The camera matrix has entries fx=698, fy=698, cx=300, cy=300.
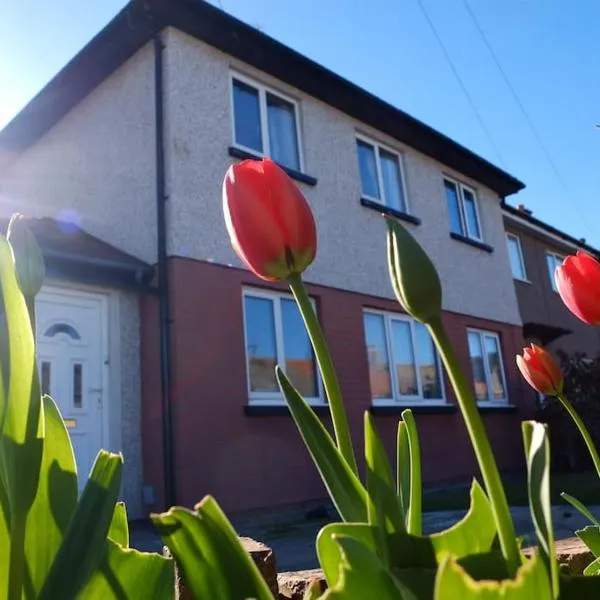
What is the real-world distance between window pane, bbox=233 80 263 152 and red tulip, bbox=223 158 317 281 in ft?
22.8

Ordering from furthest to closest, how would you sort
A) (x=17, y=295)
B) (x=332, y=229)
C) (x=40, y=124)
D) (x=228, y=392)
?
(x=40, y=124)
(x=332, y=229)
(x=228, y=392)
(x=17, y=295)

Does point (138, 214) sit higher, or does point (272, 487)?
point (138, 214)

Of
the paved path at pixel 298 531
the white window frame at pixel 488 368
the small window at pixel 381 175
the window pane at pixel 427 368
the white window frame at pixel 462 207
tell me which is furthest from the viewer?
the white window frame at pixel 462 207

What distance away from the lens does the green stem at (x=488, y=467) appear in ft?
1.20

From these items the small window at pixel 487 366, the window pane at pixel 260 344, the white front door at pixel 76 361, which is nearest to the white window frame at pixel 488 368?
the small window at pixel 487 366

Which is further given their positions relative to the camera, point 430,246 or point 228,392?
point 430,246

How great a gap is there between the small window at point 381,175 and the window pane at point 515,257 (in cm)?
436

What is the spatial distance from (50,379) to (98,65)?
3.54 metres

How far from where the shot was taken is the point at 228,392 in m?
6.25

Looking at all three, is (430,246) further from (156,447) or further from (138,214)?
(156,447)

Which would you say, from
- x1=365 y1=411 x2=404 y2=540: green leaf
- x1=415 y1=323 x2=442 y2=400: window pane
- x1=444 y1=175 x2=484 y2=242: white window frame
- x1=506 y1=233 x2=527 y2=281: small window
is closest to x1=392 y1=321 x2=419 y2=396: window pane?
x1=415 y1=323 x2=442 y2=400: window pane

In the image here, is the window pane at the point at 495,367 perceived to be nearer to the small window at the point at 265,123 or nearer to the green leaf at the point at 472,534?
the small window at the point at 265,123

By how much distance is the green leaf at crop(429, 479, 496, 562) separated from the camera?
40 centimetres

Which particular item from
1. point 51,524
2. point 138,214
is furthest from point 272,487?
point 51,524
